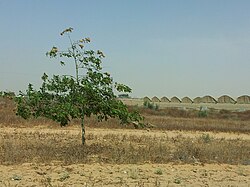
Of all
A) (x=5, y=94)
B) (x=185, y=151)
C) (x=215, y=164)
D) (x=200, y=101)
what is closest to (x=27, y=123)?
(x=5, y=94)

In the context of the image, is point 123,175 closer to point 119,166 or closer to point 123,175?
point 123,175

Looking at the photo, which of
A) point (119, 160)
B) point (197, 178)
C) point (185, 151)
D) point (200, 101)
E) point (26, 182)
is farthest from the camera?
point (200, 101)

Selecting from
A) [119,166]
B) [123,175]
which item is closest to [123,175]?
[123,175]

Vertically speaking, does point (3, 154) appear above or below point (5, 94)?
below

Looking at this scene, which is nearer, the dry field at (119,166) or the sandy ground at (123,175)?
the sandy ground at (123,175)

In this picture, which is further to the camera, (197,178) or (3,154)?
(3,154)

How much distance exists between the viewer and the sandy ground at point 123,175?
392 inches

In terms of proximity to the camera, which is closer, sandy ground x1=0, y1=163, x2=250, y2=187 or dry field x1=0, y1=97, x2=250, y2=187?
sandy ground x1=0, y1=163, x2=250, y2=187

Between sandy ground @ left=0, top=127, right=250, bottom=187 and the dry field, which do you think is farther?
the dry field

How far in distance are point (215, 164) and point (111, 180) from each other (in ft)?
14.8

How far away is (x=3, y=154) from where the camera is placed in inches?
522

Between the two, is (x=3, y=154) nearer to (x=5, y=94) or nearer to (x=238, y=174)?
(x=5, y=94)

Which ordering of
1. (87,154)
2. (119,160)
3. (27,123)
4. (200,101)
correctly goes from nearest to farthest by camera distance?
(119,160) < (87,154) < (27,123) < (200,101)

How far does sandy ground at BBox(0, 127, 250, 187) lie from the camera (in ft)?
32.6
